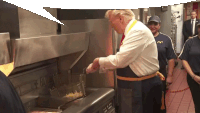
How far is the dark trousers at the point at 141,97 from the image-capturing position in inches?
76.7

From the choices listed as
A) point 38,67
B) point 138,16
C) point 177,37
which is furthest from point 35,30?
point 177,37

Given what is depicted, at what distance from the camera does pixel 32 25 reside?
6.43 ft

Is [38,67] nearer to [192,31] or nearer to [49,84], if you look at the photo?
[49,84]

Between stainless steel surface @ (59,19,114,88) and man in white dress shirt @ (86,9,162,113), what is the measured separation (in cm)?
38

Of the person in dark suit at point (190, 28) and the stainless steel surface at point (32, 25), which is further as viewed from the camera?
the person in dark suit at point (190, 28)

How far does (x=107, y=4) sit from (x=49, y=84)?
1.94 meters

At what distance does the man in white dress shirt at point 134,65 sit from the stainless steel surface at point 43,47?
0.95 feet

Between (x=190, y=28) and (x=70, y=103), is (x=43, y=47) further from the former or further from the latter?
(x=190, y=28)

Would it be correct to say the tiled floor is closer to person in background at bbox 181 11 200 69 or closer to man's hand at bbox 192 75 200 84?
person in background at bbox 181 11 200 69

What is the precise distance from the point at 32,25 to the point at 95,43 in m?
0.71

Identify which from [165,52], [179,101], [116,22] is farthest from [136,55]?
[179,101]

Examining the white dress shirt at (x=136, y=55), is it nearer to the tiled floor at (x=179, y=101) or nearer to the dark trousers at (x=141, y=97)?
the dark trousers at (x=141, y=97)

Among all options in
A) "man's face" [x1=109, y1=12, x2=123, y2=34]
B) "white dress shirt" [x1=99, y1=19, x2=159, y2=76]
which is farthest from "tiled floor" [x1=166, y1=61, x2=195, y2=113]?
"man's face" [x1=109, y1=12, x2=123, y2=34]

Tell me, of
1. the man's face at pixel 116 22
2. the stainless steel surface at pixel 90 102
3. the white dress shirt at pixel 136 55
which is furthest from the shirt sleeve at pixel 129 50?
the stainless steel surface at pixel 90 102
